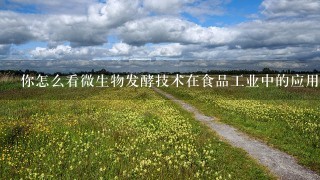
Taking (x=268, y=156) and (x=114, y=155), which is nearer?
(x=114, y=155)

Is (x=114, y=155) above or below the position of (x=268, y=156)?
above

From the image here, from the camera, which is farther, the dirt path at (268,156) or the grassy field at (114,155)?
the dirt path at (268,156)

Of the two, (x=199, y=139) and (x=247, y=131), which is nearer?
(x=199, y=139)

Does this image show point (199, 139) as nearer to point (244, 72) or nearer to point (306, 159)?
point (306, 159)

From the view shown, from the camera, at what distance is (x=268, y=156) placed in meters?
13.0

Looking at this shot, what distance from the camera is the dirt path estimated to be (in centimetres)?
1087

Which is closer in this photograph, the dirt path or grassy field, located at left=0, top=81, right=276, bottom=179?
grassy field, located at left=0, top=81, right=276, bottom=179

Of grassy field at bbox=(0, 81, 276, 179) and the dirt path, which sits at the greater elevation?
grassy field at bbox=(0, 81, 276, 179)

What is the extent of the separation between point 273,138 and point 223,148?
3.61 metres

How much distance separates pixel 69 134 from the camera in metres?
15.0

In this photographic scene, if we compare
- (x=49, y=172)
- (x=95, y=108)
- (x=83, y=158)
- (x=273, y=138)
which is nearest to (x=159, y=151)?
(x=83, y=158)

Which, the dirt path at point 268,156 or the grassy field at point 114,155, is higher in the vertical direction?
the grassy field at point 114,155

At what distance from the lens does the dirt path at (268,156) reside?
35.7 feet

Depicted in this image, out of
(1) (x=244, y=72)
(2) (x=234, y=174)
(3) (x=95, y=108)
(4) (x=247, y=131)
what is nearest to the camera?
(2) (x=234, y=174)
